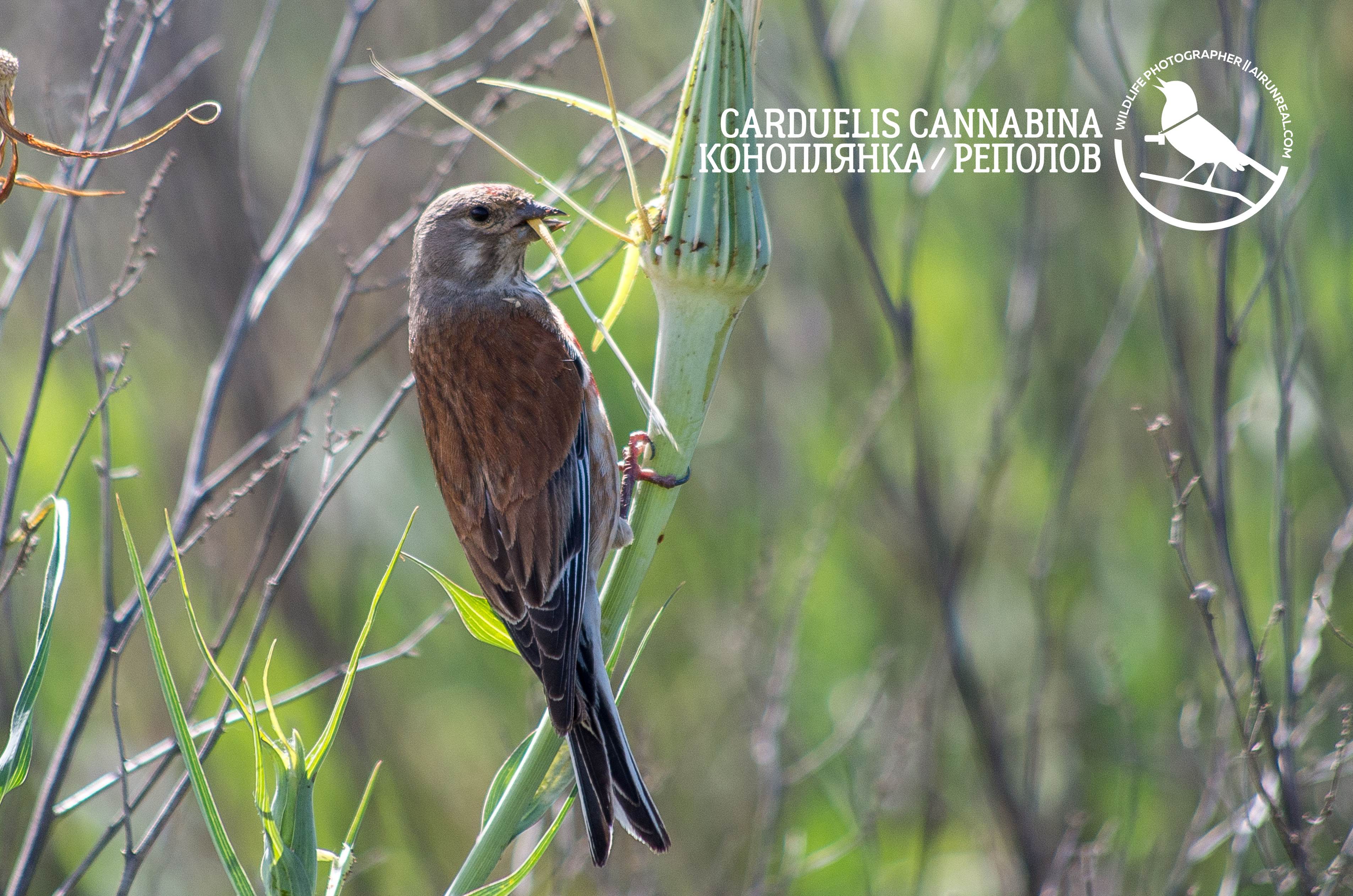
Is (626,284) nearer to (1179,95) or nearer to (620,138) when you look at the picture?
(620,138)

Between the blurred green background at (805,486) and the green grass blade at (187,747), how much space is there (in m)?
2.06

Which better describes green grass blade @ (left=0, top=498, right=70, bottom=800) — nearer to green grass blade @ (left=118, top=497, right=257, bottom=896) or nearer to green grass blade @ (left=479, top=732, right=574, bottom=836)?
green grass blade @ (left=118, top=497, right=257, bottom=896)

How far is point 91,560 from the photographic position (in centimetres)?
431

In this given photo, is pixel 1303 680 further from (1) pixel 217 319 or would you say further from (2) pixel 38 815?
(1) pixel 217 319

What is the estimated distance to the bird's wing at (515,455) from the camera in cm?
234

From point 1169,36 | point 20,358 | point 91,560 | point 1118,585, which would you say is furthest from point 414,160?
point 1118,585

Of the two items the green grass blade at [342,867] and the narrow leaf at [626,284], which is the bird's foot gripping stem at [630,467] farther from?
the green grass blade at [342,867]

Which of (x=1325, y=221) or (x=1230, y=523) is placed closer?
(x=1230, y=523)

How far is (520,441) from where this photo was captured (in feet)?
8.36

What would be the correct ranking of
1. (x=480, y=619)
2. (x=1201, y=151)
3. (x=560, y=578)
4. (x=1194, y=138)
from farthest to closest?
1. (x=1194, y=138)
2. (x=1201, y=151)
3. (x=560, y=578)
4. (x=480, y=619)

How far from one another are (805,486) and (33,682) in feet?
11.2

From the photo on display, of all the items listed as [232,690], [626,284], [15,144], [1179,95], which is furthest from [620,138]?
[1179,95]

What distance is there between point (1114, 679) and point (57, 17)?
4.21 metres

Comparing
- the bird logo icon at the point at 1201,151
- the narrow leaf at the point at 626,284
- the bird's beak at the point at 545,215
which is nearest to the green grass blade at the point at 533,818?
the narrow leaf at the point at 626,284
